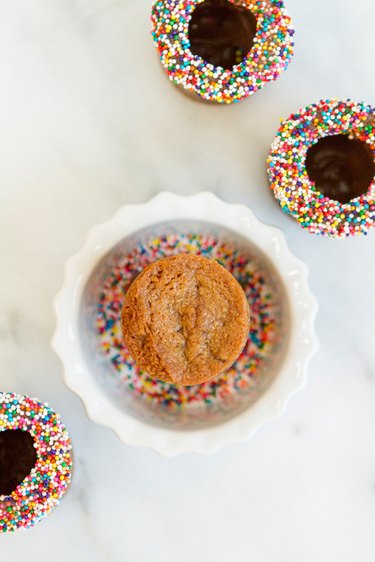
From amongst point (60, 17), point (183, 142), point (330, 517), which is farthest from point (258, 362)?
point (60, 17)

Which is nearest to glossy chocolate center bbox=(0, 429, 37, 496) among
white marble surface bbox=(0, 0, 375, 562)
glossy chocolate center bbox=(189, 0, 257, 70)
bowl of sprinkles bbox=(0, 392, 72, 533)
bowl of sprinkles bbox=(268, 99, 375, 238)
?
bowl of sprinkles bbox=(0, 392, 72, 533)

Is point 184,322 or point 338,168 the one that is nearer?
point 184,322

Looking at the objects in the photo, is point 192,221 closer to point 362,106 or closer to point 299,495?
point 362,106

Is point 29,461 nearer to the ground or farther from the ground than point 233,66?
nearer to the ground

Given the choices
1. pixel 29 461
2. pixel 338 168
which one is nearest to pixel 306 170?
pixel 338 168

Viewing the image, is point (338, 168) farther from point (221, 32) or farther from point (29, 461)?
point (29, 461)
